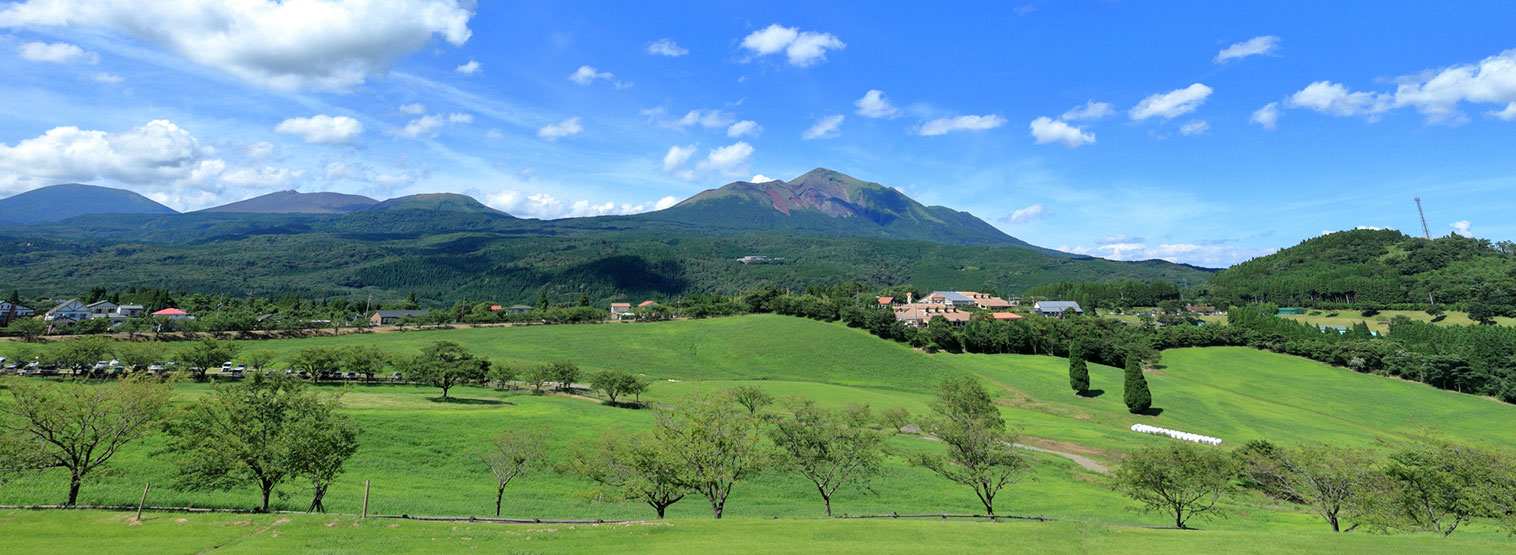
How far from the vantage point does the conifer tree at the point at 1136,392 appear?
7669 cm

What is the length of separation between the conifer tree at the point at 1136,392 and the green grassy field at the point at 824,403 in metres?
1.86

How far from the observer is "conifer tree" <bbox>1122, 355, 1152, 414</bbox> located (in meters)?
76.7

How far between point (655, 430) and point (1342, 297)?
809 feet

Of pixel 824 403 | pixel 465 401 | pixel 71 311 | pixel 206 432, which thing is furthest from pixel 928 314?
pixel 71 311

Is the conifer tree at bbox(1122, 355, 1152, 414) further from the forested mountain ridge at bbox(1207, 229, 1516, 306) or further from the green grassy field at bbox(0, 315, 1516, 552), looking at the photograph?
the forested mountain ridge at bbox(1207, 229, 1516, 306)

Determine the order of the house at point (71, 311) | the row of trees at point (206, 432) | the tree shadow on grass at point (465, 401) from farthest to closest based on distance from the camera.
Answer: the house at point (71, 311) → the tree shadow on grass at point (465, 401) → the row of trees at point (206, 432)

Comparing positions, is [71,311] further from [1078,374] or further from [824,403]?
[1078,374]

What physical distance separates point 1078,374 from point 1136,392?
32.9ft

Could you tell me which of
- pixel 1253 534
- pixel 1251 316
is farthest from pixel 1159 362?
pixel 1253 534

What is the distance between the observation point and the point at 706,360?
11231 centimetres

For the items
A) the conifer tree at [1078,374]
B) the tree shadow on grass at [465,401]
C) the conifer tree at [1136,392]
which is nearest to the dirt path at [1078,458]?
the conifer tree at [1136,392]

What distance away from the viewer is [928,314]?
504 feet

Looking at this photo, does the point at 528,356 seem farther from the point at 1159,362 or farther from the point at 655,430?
the point at 1159,362

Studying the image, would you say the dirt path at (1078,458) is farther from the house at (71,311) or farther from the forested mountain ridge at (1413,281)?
the house at (71,311)
